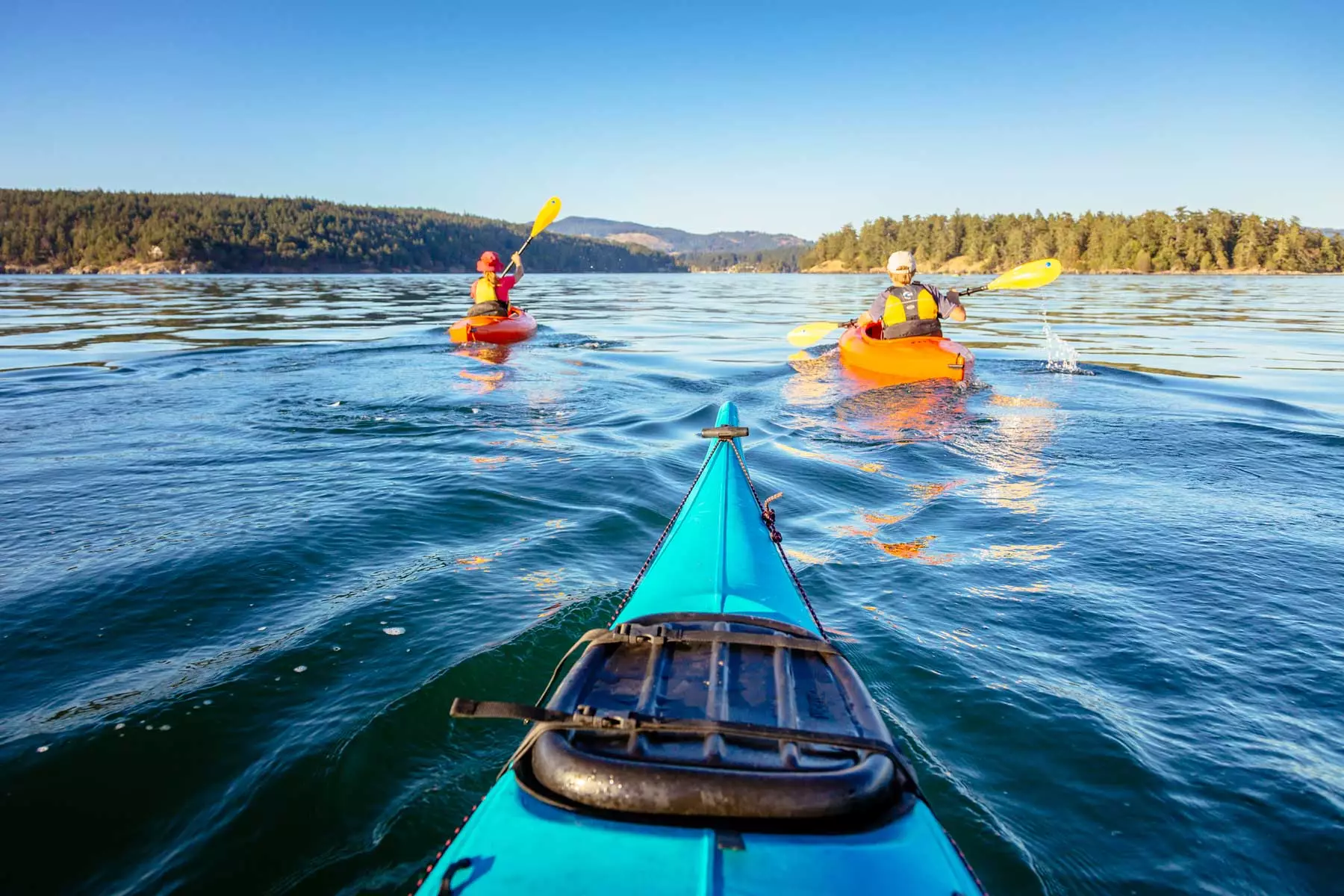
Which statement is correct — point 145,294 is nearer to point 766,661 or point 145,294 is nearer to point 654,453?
point 654,453

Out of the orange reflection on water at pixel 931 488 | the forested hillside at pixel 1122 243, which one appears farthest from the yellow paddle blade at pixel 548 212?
the forested hillside at pixel 1122 243

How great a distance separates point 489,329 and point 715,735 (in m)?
14.2

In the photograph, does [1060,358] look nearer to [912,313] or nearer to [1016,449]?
[912,313]

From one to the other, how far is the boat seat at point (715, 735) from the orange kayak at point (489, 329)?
44.1ft

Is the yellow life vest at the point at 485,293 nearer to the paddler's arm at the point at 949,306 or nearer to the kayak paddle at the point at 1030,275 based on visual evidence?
the paddler's arm at the point at 949,306

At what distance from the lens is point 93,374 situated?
11.4 meters

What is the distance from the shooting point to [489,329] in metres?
15.1

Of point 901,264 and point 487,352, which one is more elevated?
point 901,264

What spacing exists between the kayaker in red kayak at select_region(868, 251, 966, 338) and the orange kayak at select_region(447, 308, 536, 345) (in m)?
8.27

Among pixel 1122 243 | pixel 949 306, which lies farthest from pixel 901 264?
pixel 1122 243

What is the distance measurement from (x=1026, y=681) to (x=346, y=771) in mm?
3107

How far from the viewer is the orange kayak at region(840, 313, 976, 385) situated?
10422 mm

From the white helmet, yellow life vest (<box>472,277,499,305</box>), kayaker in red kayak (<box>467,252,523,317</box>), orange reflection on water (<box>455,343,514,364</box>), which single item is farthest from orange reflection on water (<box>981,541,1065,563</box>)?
yellow life vest (<box>472,277,499,305</box>)

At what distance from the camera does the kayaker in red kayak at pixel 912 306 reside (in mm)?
10531
